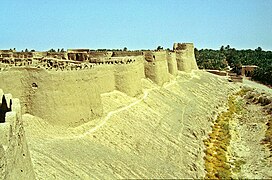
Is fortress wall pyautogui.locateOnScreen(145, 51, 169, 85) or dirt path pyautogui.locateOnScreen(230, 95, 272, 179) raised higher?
fortress wall pyautogui.locateOnScreen(145, 51, 169, 85)

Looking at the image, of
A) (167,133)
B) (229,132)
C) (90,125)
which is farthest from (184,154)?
(229,132)

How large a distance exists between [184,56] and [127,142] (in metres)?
29.3

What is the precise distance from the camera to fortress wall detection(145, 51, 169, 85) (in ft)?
113

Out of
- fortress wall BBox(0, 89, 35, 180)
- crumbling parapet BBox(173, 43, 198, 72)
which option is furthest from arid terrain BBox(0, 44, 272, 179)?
crumbling parapet BBox(173, 43, 198, 72)

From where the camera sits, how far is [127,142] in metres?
21.2

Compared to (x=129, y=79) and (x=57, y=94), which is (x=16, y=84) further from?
(x=129, y=79)

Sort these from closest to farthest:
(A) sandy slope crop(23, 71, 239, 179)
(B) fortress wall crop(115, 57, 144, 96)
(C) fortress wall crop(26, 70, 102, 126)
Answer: (A) sandy slope crop(23, 71, 239, 179) → (C) fortress wall crop(26, 70, 102, 126) → (B) fortress wall crop(115, 57, 144, 96)

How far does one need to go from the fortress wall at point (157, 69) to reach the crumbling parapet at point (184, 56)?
10.6 m

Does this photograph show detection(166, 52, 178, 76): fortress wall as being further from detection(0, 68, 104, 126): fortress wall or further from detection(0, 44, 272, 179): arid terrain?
detection(0, 68, 104, 126): fortress wall

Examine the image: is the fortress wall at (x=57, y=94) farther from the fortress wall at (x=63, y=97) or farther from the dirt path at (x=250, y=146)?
the dirt path at (x=250, y=146)

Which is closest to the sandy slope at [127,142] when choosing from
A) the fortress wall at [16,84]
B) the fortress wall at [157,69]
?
the fortress wall at [16,84]

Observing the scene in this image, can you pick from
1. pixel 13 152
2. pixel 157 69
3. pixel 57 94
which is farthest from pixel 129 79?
pixel 13 152

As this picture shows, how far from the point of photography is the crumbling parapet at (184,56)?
157 ft

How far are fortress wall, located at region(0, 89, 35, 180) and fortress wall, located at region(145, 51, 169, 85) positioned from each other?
22.2 m
